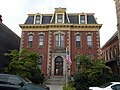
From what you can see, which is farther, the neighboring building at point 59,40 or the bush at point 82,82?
the neighboring building at point 59,40

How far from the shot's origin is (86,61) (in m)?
20.5

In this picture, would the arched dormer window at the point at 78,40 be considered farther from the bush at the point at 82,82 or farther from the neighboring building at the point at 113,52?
the bush at the point at 82,82

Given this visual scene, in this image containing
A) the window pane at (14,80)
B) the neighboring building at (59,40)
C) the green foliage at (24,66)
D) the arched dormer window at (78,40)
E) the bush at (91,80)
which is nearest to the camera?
the window pane at (14,80)

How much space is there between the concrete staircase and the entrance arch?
4.38 ft

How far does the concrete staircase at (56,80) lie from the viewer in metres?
25.1

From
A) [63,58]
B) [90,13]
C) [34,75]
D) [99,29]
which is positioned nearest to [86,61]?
[34,75]

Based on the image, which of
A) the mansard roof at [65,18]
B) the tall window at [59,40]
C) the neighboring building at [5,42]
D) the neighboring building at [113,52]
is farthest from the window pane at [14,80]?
the neighboring building at [113,52]

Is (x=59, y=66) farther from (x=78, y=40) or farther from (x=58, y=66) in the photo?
(x=78, y=40)

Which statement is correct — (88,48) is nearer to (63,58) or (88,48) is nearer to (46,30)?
(63,58)

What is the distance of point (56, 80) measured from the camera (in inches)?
1040

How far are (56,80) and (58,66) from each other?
10.2ft

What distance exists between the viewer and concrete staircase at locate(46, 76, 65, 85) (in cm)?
2514

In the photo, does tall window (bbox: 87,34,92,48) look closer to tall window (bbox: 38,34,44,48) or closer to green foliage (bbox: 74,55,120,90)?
tall window (bbox: 38,34,44,48)

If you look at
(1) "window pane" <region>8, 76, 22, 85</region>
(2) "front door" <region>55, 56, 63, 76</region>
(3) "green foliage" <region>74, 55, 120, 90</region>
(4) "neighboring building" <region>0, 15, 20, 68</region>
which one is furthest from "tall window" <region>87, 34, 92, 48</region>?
(1) "window pane" <region>8, 76, 22, 85</region>
